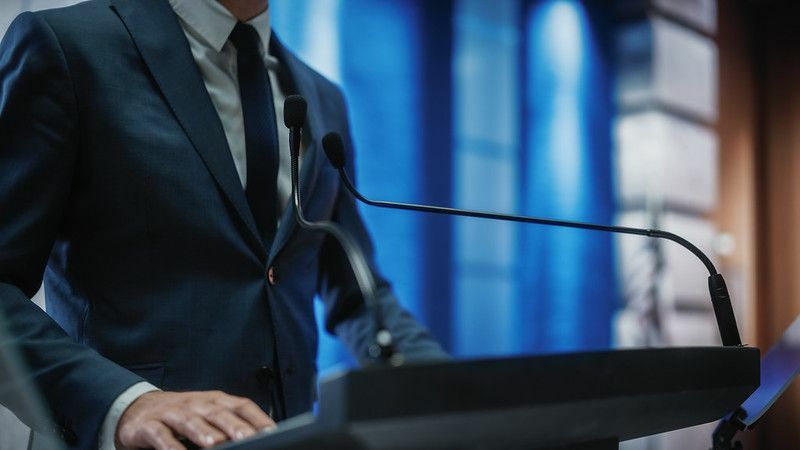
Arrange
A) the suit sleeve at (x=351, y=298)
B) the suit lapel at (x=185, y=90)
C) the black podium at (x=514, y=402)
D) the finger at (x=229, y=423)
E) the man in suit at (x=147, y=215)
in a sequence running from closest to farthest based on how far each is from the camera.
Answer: the black podium at (x=514, y=402) < the finger at (x=229, y=423) < the man in suit at (x=147, y=215) < the suit lapel at (x=185, y=90) < the suit sleeve at (x=351, y=298)

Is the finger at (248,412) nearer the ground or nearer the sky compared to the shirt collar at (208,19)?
nearer the ground

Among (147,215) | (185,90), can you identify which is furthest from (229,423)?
(185,90)

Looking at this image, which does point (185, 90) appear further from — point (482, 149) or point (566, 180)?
point (566, 180)

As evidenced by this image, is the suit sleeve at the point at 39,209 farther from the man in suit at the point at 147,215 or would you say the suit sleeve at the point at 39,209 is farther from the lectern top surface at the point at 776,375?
the lectern top surface at the point at 776,375

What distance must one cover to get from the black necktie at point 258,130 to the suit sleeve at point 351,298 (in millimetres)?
246

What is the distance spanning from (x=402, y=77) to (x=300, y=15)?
527 millimetres

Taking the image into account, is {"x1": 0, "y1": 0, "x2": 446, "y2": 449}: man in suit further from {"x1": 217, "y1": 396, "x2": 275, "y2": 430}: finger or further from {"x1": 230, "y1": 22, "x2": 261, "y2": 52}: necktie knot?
{"x1": 217, "y1": 396, "x2": 275, "y2": 430}: finger

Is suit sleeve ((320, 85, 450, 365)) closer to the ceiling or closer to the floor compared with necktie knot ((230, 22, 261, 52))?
closer to the floor

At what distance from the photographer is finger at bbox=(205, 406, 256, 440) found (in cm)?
81

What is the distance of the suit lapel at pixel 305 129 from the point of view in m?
1.32

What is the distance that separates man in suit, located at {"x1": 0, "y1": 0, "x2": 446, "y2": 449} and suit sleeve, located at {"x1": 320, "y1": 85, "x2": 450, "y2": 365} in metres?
0.10

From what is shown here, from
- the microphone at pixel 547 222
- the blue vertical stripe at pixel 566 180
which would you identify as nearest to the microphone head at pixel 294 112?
the microphone at pixel 547 222

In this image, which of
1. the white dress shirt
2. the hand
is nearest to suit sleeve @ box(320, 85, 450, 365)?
the white dress shirt

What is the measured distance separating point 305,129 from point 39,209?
50cm
